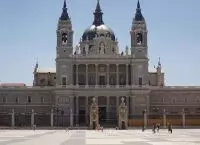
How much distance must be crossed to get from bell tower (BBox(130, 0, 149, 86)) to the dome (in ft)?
34.1

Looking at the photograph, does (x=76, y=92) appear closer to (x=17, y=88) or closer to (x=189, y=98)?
(x=17, y=88)

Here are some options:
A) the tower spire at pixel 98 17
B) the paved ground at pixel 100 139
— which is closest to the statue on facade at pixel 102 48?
the tower spire at pixel 98 17

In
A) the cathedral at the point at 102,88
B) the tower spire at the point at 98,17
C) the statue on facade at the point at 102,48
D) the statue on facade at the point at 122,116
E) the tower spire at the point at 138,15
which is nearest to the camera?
the statue on facade at the point at 122,116

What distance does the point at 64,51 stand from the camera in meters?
117

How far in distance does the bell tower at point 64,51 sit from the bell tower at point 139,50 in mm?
13807

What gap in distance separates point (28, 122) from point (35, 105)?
11.0m

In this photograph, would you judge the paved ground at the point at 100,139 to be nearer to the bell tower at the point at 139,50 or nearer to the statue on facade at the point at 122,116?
the statue on facade at the point at 122,116

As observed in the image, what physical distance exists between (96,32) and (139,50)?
579 inches

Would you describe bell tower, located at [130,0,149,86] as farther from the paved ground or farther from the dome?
the paved ground

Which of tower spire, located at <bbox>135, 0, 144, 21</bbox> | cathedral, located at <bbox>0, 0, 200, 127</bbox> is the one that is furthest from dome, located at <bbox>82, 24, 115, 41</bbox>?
tower spire, located at <bbox>135, 0, 144, 21</bbox>

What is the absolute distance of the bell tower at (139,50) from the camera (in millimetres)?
115625

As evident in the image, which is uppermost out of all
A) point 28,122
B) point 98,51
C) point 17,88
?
point 98,51

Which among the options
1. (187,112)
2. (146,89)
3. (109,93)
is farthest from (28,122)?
(187,112)

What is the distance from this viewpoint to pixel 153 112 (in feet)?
386
